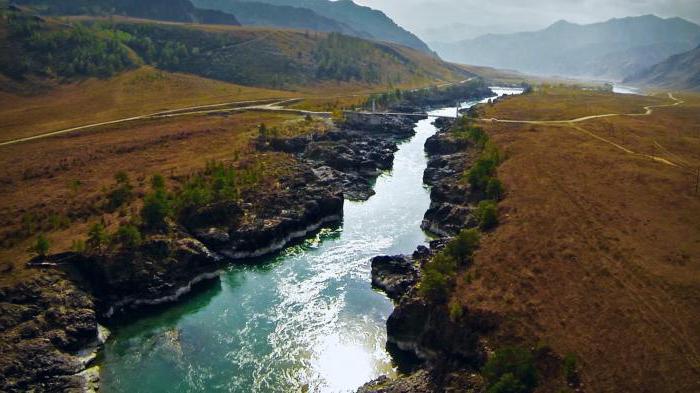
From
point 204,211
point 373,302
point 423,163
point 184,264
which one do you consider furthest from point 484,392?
point 423,163

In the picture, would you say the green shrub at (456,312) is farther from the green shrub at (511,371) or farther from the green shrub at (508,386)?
the green shrub at (508,386)

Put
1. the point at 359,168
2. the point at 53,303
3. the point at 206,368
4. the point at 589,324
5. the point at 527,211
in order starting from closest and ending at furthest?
1. the point at 589,324
2. the point at 206,368
3. the point at 53,303
4. the point at 527,211
5. the point at 359,168

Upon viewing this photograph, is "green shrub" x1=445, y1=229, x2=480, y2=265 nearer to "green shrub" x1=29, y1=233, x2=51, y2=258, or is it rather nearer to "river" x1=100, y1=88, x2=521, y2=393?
"river" x1=100, y1=88, x2=521, y2=393


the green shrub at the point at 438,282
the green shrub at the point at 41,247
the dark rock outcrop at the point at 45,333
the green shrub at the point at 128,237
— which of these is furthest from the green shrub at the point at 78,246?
the green shrub at the point at 438,282

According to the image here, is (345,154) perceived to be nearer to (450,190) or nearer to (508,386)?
(450,190)

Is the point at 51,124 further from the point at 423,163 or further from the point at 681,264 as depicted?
the point at 681,264
